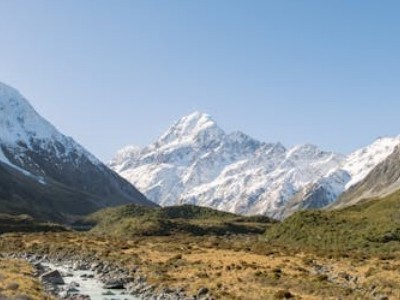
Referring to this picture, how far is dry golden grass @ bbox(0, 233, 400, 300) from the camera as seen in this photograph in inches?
1957

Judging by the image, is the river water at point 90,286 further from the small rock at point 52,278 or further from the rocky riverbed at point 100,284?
the small rock at point 52,278

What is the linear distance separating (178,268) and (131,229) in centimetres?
8999

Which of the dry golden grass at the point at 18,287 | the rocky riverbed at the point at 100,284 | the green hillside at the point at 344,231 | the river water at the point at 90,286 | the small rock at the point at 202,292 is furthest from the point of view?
the green hillside at the point at 344,231

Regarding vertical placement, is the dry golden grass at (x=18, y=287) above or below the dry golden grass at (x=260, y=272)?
below

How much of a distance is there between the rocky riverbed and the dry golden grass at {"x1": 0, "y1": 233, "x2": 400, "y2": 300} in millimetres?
1435

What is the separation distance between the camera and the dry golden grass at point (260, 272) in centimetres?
4972

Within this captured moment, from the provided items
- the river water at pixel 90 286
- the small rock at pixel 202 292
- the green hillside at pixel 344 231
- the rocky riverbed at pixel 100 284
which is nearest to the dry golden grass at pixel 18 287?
the rocky riverbed at pixel 100 284

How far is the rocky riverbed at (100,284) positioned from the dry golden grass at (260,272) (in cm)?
143

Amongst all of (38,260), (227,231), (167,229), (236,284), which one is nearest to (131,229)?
(167,229)

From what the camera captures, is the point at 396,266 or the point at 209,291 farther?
the point at 396,266

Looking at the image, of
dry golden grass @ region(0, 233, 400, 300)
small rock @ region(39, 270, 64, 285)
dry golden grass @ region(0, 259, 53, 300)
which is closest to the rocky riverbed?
small rock @ region(39, 270, 64, 285)

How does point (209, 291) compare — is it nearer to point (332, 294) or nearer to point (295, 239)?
point (332, 294)

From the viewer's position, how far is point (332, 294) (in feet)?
158

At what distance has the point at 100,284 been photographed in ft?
199
